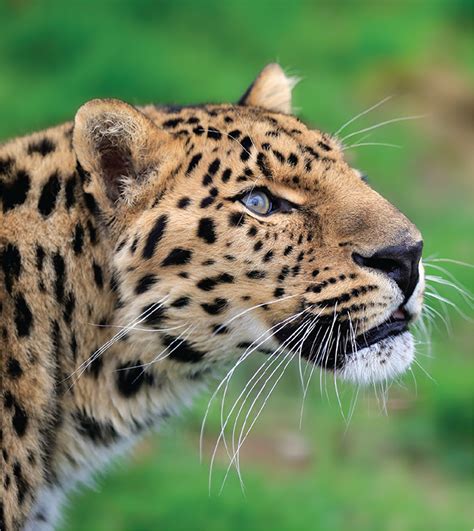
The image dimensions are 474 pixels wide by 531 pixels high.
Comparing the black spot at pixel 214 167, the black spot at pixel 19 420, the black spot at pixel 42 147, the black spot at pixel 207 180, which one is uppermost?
the black spot at pixel 42 147

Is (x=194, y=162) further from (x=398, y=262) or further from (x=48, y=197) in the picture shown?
(x=398, y=262)

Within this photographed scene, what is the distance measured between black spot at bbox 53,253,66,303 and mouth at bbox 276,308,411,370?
1.11 m

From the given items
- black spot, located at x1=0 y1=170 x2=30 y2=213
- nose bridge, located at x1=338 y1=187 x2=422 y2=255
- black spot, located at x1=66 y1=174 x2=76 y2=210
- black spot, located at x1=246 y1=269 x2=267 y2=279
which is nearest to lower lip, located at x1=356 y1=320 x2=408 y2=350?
nose bridge, located at x1=338 y1=187 x2=422 y2=255

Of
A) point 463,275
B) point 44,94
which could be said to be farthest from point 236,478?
point 44,94

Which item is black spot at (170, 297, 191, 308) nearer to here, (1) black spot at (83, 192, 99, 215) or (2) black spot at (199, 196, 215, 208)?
(2) black spot at (199, 196, 215, 208)

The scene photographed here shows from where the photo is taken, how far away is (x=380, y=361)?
5.79m

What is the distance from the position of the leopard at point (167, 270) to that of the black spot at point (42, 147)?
0.02 m

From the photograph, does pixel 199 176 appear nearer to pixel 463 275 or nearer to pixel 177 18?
pixel 463 275

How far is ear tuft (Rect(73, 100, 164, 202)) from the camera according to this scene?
5.59 metres

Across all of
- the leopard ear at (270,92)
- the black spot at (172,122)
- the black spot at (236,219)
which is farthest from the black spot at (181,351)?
the leopard ear at (270,92)

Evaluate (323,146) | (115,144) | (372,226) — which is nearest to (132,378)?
(115,144)

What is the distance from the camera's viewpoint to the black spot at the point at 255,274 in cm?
565

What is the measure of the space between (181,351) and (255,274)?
56cm

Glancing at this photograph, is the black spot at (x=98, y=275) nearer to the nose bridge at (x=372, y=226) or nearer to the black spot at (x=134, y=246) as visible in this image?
the black spot at (x=134, y=246)
